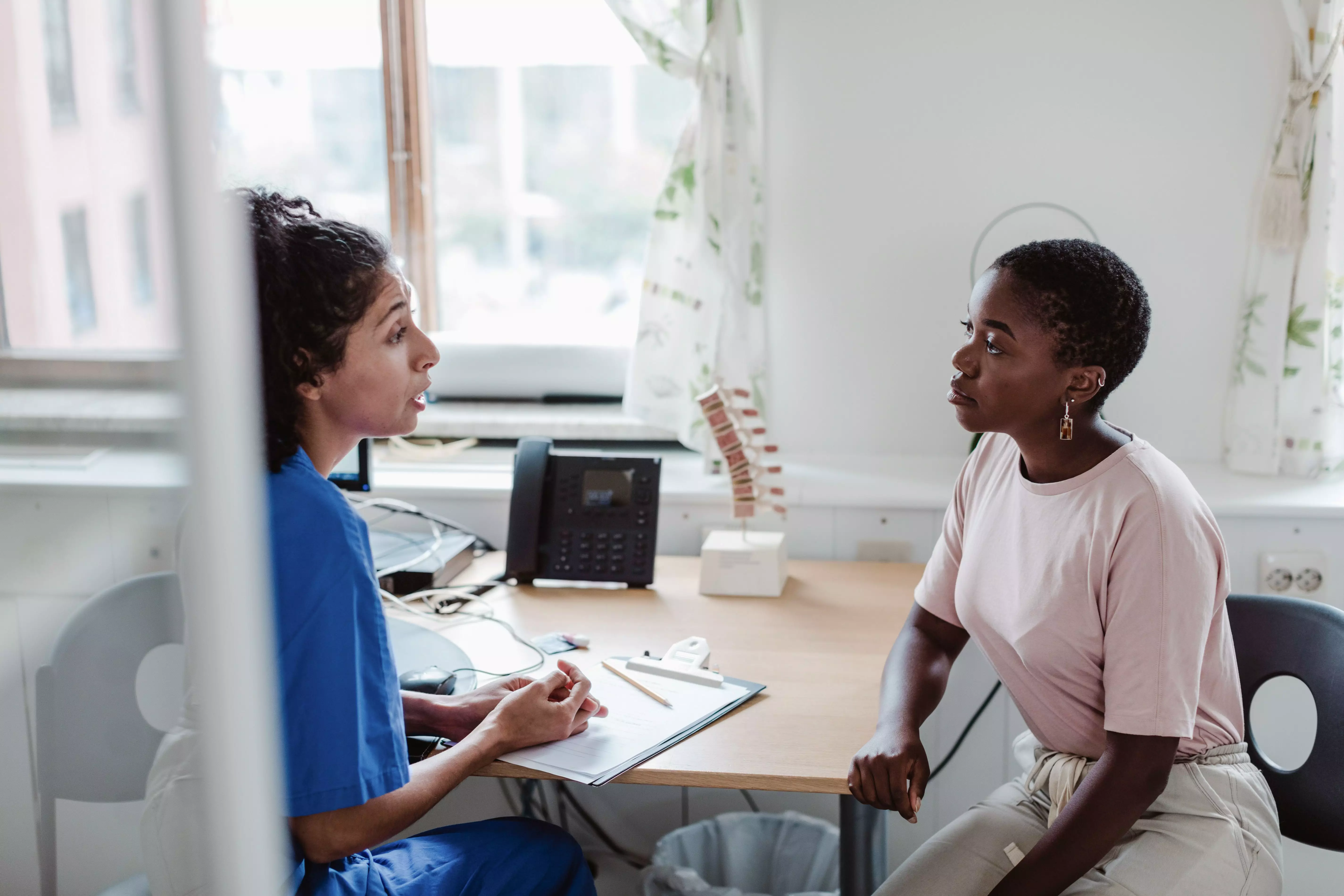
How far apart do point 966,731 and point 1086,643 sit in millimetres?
854

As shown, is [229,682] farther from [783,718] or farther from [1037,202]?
[1037,202]

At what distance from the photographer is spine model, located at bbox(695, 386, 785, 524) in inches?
71.5

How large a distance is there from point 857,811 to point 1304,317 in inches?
52.7

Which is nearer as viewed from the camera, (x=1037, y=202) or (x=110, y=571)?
(x=110, y=571)

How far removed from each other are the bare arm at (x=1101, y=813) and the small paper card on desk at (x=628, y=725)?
16.1 inches

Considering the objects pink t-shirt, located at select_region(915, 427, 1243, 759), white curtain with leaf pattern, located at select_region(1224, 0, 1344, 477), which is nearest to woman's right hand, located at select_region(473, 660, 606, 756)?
pink t-shirt, located at select_region(915, 427, 1243, 759)

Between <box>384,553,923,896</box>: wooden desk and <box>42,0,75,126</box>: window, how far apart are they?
2.95 feet

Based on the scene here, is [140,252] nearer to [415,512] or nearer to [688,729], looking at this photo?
[688,729]

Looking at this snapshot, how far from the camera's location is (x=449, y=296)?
2.55 metres

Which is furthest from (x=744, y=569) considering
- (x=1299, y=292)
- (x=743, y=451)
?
(x=1299, y=292)

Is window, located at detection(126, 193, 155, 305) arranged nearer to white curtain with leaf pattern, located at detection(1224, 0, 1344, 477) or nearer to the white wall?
the white wall

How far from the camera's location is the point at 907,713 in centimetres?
130

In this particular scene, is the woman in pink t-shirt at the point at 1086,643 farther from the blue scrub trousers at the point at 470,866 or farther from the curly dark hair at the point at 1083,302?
the blue scrub trousers at the point at 470,866

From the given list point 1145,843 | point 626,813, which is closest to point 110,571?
point 1145,843
